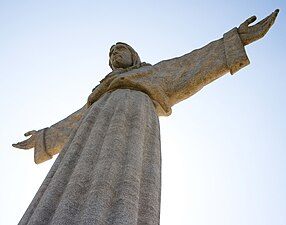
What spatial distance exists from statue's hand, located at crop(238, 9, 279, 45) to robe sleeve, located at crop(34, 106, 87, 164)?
2885mm

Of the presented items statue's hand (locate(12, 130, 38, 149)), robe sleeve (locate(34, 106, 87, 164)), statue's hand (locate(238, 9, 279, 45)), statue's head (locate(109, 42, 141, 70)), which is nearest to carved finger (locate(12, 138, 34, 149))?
statue's hand (locate(12, 130, 38, 149))

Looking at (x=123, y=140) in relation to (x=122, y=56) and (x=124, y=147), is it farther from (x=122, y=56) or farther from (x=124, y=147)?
(x=122, y=56)

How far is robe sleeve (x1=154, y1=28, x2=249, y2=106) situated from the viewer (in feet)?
19.5

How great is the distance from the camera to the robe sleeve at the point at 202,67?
19.5ft

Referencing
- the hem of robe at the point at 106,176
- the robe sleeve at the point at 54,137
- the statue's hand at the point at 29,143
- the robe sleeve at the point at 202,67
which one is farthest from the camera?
the statue's hand at the point at 29,143

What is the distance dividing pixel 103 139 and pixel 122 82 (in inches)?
70.0

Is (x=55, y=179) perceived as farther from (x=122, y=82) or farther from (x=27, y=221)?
(x=122, y=82)

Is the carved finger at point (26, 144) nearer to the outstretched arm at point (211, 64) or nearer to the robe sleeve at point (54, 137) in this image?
the robe sleeve at point (54, 137)

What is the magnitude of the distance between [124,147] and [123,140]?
0.13m

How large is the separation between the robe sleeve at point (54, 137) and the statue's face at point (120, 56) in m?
0.95

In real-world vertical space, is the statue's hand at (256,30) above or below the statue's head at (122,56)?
below

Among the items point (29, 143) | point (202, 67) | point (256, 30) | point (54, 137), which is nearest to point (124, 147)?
point (202, 67)

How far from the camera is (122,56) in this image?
7152mm

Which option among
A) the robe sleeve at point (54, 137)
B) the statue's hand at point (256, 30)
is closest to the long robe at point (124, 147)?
the statue's hand at point (256, 30)
